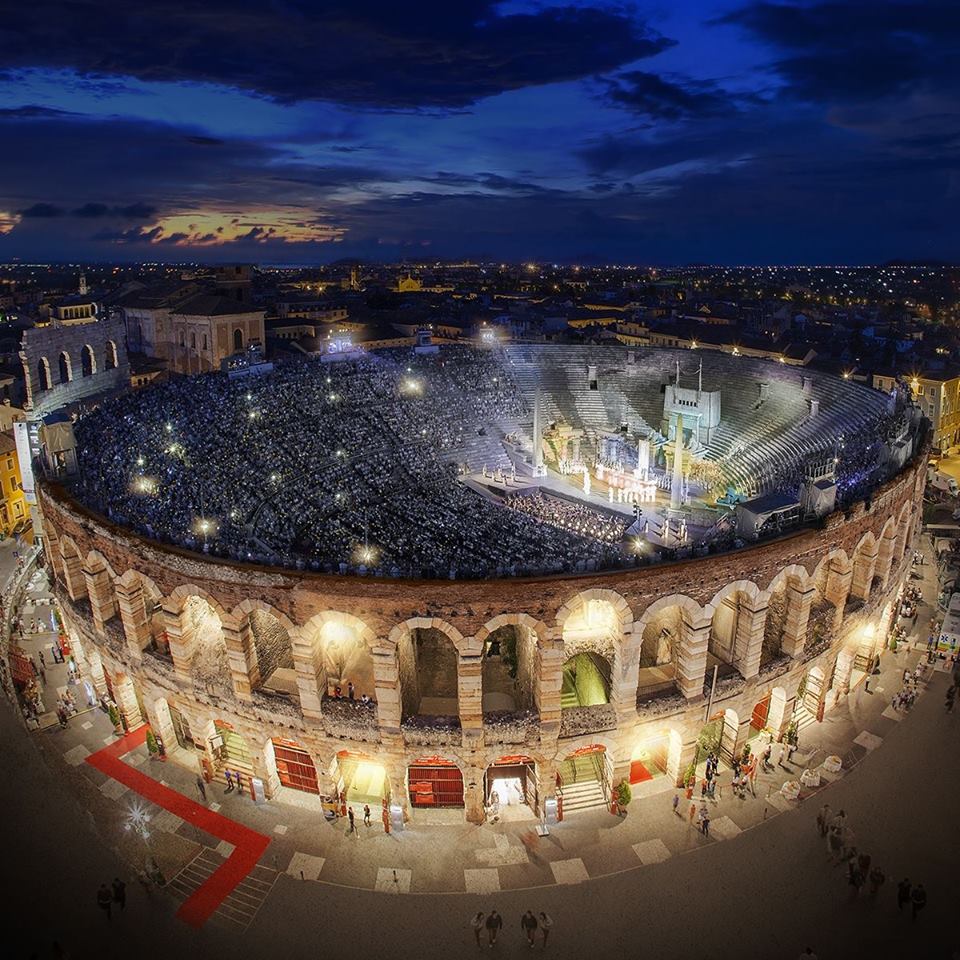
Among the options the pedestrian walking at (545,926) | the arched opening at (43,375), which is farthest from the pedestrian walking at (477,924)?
the arched opening at (43,375)

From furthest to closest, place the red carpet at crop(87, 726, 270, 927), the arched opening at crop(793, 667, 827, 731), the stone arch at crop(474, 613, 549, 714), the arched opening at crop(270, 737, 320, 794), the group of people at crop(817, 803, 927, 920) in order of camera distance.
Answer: the arched opening at crop(793, 667, 827, 731) → the arched opening at crop(270, 737, 320, 794) → the stone arch at crop(474, 613, 549, 714) → the red carpet at crop(87, 726, 270, 927) → the group of people at crop(817, 803, 927, 920)

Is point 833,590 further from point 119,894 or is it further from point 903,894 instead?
point 119,894

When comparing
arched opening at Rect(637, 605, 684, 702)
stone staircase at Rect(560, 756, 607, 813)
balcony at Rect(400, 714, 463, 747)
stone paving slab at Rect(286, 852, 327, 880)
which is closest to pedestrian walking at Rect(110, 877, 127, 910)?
stone paving slab at Rect(286, 852, 327, 880)

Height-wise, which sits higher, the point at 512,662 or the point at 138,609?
the point at 138,609

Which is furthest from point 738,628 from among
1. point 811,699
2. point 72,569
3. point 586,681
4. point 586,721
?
point 72,569

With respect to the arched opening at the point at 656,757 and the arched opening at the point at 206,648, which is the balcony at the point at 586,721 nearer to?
the arched opening at the point at 656,757

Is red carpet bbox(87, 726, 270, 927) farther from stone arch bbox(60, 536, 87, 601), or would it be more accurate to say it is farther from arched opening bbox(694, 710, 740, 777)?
arched opening bbox(694, 710, 740, 777)
